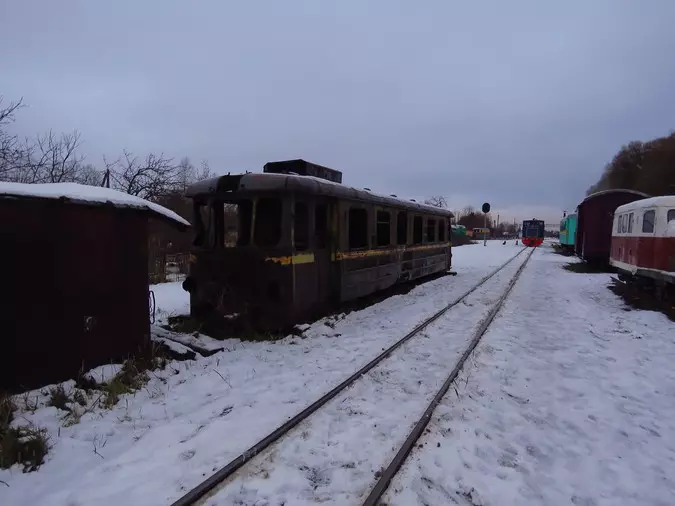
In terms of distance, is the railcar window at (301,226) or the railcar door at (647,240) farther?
the railcar door at (647,240)

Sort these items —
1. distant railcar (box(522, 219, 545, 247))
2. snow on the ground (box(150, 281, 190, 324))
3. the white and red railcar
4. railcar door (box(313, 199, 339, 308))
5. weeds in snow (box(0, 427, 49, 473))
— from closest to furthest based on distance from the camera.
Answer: weeds in snow (box(0, 427, 49, 473)) < railcar door (box(313, 199, 339, 308)) < snow on the ground (box(150, 281, 190, 324)) < the white and red railcar < distant railcar (box(522, 219, 545, 247))

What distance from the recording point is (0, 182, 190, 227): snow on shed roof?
15.0 ft

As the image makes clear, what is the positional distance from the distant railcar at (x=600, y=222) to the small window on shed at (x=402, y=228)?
36.1ft

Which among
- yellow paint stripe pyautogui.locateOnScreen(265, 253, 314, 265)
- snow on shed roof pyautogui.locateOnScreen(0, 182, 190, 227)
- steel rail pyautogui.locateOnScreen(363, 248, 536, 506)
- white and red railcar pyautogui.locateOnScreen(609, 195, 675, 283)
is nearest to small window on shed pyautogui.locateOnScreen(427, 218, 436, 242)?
white and red railcar pyautogui.locateOnScreen(609, 195, 675, 283)

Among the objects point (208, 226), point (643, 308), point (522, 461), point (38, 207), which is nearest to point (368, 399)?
point (522, 461)

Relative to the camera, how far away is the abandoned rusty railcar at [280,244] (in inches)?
302

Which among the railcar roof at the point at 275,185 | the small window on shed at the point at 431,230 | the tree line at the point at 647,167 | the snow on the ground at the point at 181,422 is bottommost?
the snow on the ground at the point at 181,422

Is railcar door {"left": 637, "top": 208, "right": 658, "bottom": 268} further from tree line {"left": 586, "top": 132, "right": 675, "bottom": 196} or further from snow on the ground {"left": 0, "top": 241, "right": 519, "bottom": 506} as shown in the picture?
tree line {"left": 586, "top": 132, "right": 675, "bottom": 196}

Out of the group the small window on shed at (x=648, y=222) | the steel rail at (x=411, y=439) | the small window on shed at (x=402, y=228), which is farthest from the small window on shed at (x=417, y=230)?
the steel rail at (x=411, y=439)

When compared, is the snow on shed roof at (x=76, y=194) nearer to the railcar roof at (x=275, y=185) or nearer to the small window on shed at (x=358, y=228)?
the railcar roof at (x=275, y=185)

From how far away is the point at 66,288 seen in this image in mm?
4988

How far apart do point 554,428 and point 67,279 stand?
5.46 metres

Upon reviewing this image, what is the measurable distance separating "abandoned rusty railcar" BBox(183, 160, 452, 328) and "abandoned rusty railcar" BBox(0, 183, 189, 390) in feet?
6.64

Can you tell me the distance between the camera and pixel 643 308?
33.3 feet
